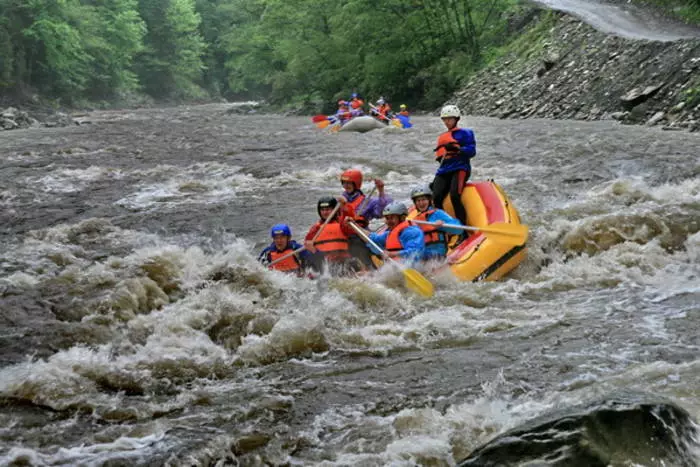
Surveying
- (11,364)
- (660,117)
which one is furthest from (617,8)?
(11,364)

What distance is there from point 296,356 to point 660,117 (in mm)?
11289

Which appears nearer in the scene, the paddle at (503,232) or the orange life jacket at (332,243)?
the paddle at (503,232)

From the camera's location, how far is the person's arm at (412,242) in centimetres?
671

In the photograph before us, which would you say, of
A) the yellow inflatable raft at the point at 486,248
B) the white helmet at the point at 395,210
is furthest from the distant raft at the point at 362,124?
the white helmet at the point at 395,210

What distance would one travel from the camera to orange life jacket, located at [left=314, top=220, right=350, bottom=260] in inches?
285

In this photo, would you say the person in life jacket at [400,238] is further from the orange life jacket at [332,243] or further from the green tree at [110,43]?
the green tree at [110,43]

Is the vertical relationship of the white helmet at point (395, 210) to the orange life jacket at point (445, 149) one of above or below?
below

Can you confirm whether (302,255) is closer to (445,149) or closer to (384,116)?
(445,149)

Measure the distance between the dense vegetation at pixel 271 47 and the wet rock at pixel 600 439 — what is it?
2433 centimetres

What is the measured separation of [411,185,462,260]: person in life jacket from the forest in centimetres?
Result: 1455

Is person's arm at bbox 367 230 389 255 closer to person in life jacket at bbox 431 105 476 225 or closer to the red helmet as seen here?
the red helmet

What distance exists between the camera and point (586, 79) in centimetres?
1786

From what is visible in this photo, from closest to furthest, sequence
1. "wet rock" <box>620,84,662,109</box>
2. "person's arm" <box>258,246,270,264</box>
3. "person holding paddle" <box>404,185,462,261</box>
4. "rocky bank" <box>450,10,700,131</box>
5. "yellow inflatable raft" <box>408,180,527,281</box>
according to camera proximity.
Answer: "yellow inflatable raft" <box>408,180,527,281</box>
"person holding paddle" <box>404,185,462,261</box>
"person's arm" <box>258,246,270,264</box>
"rocky bank" <box>450,10,700,131</box>
"wet rock" <box>620,84,662,109</box>

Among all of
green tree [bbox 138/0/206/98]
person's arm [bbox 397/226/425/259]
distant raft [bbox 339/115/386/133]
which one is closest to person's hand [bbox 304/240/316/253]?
person's arm [bbox 397/226/425/259]
